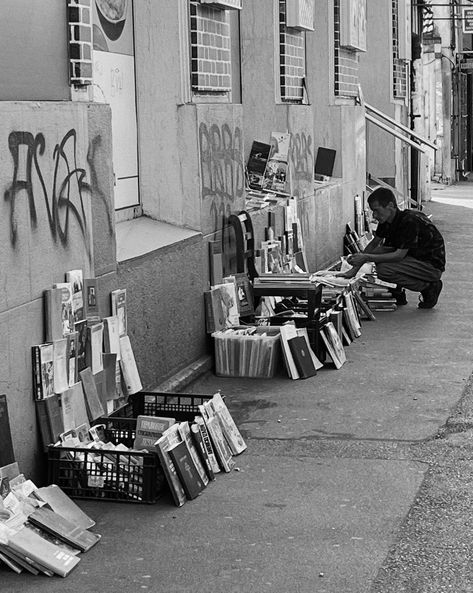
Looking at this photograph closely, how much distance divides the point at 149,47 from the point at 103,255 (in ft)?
7.63

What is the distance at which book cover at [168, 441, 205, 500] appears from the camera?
5773 mm

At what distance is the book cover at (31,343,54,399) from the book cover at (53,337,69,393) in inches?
2.4

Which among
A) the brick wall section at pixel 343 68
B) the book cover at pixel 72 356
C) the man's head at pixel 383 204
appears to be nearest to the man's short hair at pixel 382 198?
the man's head at pixel 383 204

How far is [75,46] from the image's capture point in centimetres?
645

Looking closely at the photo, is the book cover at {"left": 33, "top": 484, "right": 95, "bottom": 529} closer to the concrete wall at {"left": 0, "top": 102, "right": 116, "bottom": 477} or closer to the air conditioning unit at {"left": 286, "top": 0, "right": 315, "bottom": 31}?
the concrete wall at {"left": 0, "top": 102, "right": 116, "bottom": 477}

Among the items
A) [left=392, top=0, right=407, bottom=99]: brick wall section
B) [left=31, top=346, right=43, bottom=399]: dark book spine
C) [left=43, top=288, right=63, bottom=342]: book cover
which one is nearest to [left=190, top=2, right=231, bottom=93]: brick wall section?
[left=43, top=288, right=63, bottom=342]: book cover

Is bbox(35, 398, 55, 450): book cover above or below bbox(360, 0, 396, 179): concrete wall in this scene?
below

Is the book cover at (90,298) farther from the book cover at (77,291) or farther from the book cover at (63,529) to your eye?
the book cover at (63,529)

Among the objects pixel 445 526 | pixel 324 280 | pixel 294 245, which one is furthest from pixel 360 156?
pixel 445 526

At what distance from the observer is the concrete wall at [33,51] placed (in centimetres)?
587

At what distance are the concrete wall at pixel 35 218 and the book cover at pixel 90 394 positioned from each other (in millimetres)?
476

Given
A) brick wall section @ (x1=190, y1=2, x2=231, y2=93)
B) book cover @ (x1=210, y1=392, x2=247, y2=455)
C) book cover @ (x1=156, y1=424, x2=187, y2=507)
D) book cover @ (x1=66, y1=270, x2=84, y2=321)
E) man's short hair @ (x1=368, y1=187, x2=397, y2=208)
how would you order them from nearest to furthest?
book cover @ (x1=156, y1=424, x2=187, y2=507), book cover @ (x1=66, y1=270, x2=84, y2=321), book cover @ (x1=210, y1=392, x2=247, y2=455), brick wall section @ (x1=190, y1=2, x2=231, y2=93), man's short hair @ (x1=368, y1=187, x2=397, y2=208)

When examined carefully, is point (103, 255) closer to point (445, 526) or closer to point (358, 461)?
point (358, 461)

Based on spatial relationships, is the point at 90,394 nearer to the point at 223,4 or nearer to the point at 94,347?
the point at 94,347
